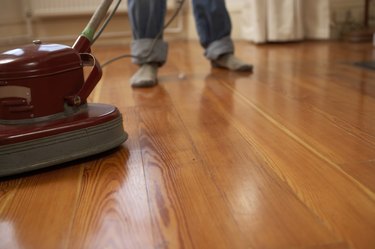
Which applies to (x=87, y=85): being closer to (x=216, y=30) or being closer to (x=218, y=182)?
(x=218, y=182)

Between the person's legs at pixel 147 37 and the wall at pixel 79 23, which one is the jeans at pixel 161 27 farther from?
the wall at pixel 79 23

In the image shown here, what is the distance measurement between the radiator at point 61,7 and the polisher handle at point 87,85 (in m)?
2.44

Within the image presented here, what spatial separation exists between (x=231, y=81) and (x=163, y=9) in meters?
0.38

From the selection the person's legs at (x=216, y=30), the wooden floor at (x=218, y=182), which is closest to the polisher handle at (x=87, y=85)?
the wooden floor at (x=218, y=182)

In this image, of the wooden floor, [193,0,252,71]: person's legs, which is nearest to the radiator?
[193,0,252,71]: person's legs

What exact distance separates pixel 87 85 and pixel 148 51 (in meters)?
0.81

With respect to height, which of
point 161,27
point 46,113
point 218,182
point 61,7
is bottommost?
Result: point 218,182

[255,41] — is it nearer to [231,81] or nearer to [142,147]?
[231,81]

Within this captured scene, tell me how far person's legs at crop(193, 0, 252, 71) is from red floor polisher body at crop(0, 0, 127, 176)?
3.30ft

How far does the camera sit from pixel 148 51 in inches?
65.6

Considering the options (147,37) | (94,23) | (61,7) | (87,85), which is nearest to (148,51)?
(147,37)

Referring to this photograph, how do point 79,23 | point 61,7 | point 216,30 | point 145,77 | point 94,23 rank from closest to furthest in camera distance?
point 94,23, point 145,77, point 216,30, point 61,7, point 79,23

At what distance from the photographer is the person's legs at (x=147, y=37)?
1.61m

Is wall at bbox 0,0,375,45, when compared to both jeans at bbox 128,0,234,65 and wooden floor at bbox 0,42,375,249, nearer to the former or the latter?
jeans at bbox 128,0,234,65
